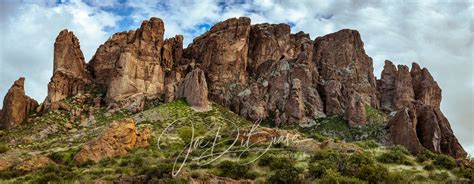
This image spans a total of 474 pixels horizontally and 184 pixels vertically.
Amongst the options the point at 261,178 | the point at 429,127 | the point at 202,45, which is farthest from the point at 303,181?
the point at 202,45

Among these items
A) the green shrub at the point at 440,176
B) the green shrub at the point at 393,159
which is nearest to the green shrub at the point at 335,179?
the green shrub at the point at 440,176

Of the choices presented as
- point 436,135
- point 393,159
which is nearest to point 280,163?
point 393,159

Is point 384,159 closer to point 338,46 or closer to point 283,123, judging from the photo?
point 283,123

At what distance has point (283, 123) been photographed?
103188 millimetres

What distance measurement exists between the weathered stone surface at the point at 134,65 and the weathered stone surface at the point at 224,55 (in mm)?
7478

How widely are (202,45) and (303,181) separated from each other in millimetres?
92790

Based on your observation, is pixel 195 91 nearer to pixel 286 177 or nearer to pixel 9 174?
pixel 9 174

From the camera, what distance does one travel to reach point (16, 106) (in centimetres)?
9462

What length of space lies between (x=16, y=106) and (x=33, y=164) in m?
52.9

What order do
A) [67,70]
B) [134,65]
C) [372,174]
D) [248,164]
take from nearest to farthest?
[372,174], [248,164], [67,70], [134,65]

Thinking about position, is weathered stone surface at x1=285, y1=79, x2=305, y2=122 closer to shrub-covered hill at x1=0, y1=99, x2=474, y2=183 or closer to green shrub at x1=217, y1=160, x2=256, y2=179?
shrub-covered hill at x1=0, y1=99, x2=474, y2=183

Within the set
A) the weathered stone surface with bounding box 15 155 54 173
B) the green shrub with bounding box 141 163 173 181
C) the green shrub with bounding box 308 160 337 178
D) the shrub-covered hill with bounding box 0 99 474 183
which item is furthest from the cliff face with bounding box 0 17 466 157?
the green shrub with bounding box 141 163 173 181

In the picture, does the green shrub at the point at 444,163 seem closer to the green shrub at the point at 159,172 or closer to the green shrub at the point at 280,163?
the green shrub at the point at 280,163

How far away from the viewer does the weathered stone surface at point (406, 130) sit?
8468 cm
